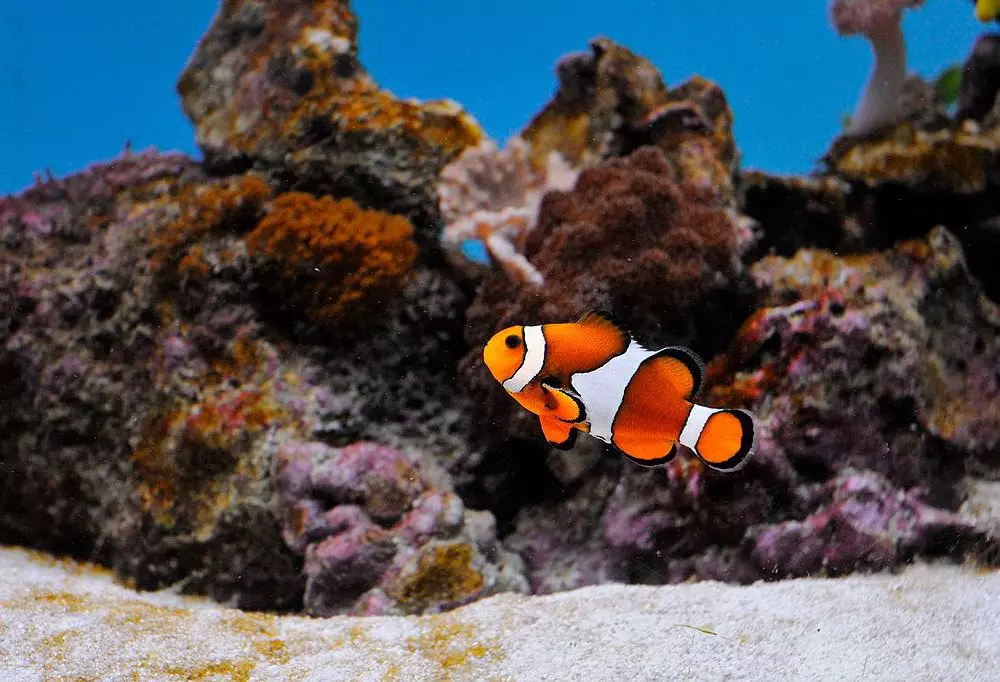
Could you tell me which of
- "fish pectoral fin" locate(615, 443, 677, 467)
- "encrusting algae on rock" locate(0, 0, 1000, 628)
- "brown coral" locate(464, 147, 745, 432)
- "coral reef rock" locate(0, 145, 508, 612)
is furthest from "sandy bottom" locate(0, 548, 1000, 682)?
"brown coral" locate(464, 147, 745, 432)

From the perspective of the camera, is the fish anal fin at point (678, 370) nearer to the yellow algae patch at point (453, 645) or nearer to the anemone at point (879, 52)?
the yellow algae patch at point (453, 645)

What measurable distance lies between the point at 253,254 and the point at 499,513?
1968mm

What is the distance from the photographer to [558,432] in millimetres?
1808

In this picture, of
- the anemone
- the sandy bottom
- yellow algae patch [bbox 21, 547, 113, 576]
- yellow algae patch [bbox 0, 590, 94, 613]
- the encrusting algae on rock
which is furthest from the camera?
the anemone

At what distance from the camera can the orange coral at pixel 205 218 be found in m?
4.25

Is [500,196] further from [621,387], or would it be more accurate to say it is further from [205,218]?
[621,387]

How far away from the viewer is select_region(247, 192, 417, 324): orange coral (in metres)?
3.91

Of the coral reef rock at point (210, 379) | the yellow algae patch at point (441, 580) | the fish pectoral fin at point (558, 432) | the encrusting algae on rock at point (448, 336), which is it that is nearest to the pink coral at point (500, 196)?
the encrusting algae on rock at point (448, 336)

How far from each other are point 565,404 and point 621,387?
162 mm

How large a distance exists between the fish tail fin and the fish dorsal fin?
0.23 meters

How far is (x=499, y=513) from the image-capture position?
3865 mm

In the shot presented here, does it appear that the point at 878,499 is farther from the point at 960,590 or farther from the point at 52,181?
the point at 52,181

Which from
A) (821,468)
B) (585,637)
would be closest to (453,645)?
(585,637)

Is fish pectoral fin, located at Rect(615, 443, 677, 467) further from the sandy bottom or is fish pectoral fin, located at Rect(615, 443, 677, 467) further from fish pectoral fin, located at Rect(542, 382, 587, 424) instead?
the sandy bottom
